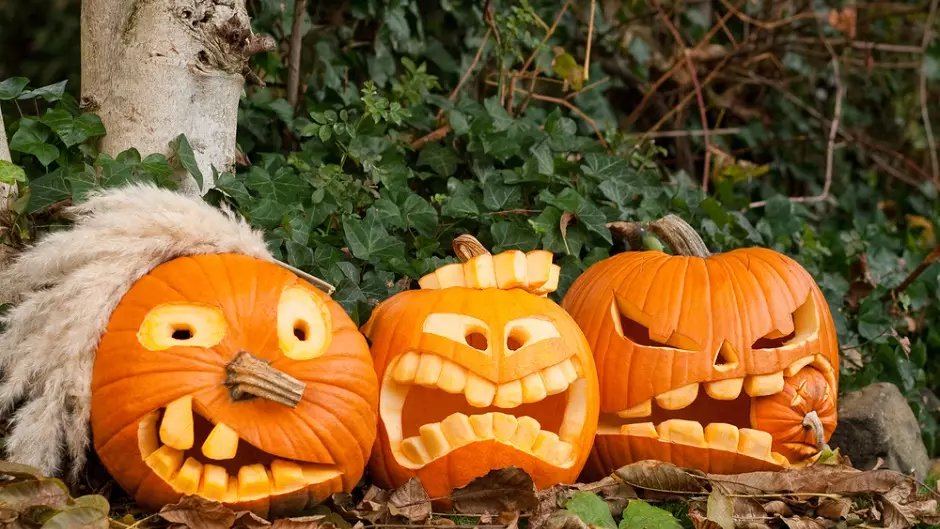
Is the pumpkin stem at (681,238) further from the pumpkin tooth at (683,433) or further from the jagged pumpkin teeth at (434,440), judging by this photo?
the jagged pumpkin teeth at (434,440)

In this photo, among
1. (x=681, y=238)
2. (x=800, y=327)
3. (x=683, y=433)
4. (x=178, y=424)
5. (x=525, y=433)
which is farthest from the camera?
(x=681, y=238)

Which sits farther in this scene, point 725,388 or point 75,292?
point 725,388

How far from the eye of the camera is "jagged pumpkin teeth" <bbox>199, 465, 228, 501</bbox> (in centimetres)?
199

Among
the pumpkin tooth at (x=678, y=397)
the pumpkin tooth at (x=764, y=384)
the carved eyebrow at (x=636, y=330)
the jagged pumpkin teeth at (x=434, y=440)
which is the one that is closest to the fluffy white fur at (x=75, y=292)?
the jagged pumpkin teeth at (x=434, y=440)

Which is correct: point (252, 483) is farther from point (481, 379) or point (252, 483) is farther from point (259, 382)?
point (481, 379)

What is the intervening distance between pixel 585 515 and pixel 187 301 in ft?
3.28

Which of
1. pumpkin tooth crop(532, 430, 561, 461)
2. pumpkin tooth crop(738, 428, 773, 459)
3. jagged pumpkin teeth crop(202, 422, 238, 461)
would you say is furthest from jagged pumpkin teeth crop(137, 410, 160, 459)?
pumpkin tooth crop(738, 428, 773, 459)

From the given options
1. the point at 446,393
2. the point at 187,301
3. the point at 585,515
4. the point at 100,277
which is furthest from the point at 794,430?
the point at 100,277

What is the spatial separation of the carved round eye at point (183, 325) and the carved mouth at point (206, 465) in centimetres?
13

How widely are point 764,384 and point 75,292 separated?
1.70 meters

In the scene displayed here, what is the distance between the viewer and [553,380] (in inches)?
89.7

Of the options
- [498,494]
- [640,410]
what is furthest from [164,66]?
[640,410]

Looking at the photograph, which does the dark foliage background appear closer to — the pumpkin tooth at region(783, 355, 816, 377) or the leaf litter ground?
the leaf litter ground

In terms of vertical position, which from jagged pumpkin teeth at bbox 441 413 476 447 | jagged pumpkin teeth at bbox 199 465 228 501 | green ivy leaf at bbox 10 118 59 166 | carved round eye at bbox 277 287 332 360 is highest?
green ivy leaf at bbox 10 118 59 166
